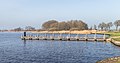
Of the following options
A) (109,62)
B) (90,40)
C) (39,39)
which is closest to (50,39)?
(39,39)

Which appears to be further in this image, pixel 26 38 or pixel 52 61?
pixel 26 38

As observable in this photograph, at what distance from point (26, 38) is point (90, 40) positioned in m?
35.0

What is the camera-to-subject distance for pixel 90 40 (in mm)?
116688

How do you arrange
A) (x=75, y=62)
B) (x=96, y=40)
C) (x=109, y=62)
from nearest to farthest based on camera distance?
(x=109, y=62) → (x=75, y=62) → (x=96, y=40)

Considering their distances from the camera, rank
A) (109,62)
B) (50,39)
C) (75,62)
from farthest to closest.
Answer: (50,39)
(75,62)
(109,62)

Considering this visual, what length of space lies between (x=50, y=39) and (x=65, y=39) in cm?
879

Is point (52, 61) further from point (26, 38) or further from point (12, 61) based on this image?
point (26, 38)

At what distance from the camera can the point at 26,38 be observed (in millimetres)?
131500

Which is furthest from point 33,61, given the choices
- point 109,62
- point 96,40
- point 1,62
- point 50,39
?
point 50,39

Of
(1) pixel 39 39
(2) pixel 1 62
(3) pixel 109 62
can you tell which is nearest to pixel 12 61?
(2) pixel 1 62

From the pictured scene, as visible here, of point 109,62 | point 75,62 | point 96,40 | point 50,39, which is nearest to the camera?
point 109,62

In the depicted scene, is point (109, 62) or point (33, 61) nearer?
point (109, 62)

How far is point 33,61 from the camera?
49.8 metres

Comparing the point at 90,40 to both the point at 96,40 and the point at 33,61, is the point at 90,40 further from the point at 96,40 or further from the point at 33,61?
the point at 33,61
